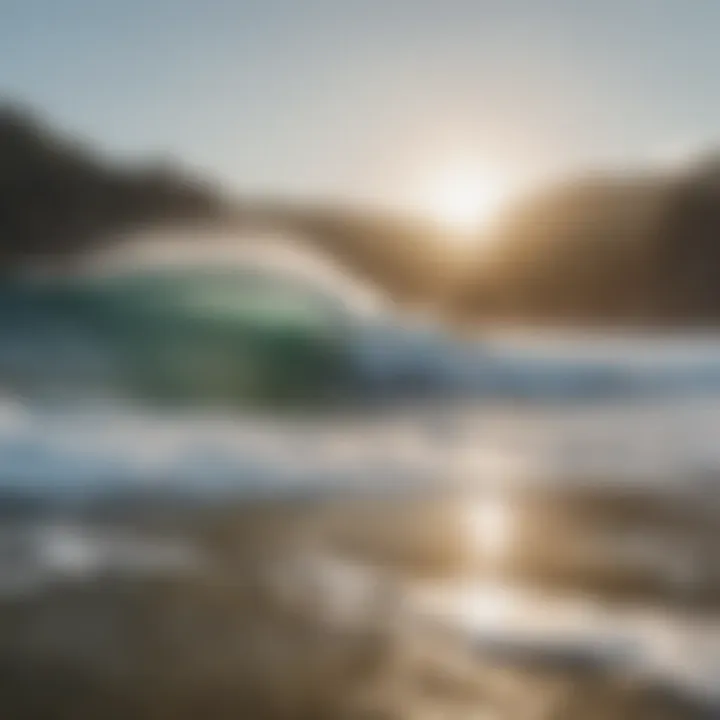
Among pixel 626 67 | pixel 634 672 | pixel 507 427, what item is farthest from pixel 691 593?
pixel 626 67

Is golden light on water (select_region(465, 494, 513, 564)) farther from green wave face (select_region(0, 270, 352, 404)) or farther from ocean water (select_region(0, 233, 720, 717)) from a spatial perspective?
green wave face (select_region(0, 270, 352, 404))

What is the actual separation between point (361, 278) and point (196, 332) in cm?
14

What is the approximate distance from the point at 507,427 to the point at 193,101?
0.36m

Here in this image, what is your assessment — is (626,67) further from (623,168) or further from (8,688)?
(8,688)

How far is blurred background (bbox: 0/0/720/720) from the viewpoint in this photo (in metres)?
0.75

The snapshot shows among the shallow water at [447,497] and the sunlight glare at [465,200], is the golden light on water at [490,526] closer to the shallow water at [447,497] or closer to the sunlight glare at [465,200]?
the shallow water at [447,497]

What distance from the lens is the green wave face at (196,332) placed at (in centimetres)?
76

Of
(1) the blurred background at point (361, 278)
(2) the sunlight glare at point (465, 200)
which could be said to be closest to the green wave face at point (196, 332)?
(1) the blurred background at point (361, 278)

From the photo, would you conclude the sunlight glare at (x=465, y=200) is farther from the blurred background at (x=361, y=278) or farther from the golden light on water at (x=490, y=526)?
the golden light on water at (x=490, y=526)

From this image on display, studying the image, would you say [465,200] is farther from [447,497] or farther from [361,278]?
[447,497]

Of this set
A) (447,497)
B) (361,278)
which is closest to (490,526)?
(447,497)

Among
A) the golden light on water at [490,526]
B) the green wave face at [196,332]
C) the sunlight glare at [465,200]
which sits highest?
the sunlight glare at [465,200]

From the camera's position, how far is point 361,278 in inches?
30.5

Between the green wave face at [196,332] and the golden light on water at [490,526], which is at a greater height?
the green wave face at [196,332]
